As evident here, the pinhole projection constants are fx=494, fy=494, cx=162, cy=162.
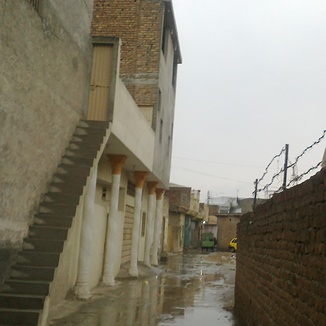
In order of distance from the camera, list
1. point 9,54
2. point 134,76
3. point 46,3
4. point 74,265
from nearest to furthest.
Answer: point 9,54, point 46,3, point 74,265, point 134,76

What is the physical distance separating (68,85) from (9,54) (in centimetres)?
286

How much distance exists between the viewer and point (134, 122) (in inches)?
563

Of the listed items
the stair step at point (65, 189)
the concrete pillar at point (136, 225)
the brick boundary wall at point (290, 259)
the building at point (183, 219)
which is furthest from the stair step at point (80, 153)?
the building at point (183, 219)

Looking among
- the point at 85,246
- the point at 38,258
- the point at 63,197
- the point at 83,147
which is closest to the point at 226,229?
the point at 85,246

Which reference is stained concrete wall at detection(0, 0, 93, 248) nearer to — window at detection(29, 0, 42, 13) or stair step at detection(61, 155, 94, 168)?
window at detection(29, 0, 42, 13)

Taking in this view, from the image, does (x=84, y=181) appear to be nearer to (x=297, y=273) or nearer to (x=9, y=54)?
(x=9, y=54)

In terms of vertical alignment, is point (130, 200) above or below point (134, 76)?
below

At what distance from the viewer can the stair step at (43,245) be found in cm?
813

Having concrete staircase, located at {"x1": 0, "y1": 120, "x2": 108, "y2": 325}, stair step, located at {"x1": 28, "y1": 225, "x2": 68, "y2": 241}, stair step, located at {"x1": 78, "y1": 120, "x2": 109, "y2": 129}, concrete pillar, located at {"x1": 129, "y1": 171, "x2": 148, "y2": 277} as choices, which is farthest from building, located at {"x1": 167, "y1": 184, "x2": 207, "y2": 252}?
stair step, located at {"x1": 28, "y1": 225, "x2": 68, "y2": 241}

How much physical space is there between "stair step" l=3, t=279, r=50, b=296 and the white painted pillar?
4.21m

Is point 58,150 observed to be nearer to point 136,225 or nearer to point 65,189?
point 65,189

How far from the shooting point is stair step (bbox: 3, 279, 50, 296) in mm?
7301

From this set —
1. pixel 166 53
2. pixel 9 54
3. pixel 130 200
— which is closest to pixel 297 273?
pixel 9 54

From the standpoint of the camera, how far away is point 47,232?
8430 mm
